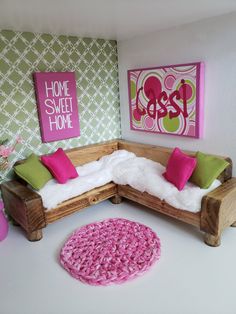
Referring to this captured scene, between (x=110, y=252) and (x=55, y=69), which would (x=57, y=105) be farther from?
(x=110, y=252)

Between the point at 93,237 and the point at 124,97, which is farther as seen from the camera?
the point at 124,97

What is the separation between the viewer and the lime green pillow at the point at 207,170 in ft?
8.44

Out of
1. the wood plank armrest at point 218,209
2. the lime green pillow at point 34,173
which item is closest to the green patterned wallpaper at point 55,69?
the lime green pillow at point 34,173

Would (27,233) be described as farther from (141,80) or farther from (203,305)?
(141,80)

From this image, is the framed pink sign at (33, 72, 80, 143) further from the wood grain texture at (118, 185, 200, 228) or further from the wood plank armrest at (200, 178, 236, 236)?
the wood plank armrest at (200, 178, 236, 236)

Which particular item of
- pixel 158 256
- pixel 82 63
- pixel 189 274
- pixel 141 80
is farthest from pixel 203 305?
pixel 82 63

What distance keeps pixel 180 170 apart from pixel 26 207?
1612 millimetres

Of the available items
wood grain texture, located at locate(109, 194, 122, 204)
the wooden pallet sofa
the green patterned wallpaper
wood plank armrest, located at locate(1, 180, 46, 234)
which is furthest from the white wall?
wood plank armrest, located at locate(1, 180, 46, 234)

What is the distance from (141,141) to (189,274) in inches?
83.5

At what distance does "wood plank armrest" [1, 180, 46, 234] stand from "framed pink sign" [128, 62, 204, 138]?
1.81m

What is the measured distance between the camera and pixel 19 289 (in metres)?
2.06

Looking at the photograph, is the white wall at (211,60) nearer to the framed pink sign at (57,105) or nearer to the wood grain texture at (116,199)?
the wood grain texture at (116,199)

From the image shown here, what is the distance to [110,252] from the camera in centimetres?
238

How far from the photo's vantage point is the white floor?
1840 millimetres
